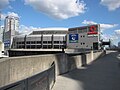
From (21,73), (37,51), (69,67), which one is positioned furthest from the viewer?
(37,51)

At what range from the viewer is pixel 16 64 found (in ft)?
30.1

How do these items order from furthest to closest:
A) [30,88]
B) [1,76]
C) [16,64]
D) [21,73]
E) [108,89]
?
[108,89] < [21,73] < [16,64] < [1,76] < [30,88]

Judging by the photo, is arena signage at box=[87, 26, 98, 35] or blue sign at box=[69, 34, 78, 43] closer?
blue sign at box=[69, 34, 78, 43]

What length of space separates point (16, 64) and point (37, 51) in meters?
93.7

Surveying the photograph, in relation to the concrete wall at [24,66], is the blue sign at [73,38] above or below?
above

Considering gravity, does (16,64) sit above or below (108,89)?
above

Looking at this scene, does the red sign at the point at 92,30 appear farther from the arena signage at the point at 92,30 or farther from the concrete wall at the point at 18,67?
the concrete wall at the point at 18,67

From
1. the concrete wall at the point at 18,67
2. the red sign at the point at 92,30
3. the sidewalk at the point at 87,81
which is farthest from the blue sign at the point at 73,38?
the concrete wall at the point at 18,67

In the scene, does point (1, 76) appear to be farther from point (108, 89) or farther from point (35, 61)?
point (108, 89)

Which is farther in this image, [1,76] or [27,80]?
[1,76]

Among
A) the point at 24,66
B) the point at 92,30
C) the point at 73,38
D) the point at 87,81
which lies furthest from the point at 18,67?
the point at 92,30

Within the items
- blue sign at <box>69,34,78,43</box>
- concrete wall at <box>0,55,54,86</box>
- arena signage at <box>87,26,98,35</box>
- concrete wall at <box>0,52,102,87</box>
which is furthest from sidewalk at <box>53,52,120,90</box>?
arena signage at <box>87,26,98,35</box>

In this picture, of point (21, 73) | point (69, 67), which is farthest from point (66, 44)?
point (21, 73)

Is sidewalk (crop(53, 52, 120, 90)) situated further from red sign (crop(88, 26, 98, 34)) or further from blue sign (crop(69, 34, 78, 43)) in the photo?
red sign (crop(88, 26, 98, 34))
